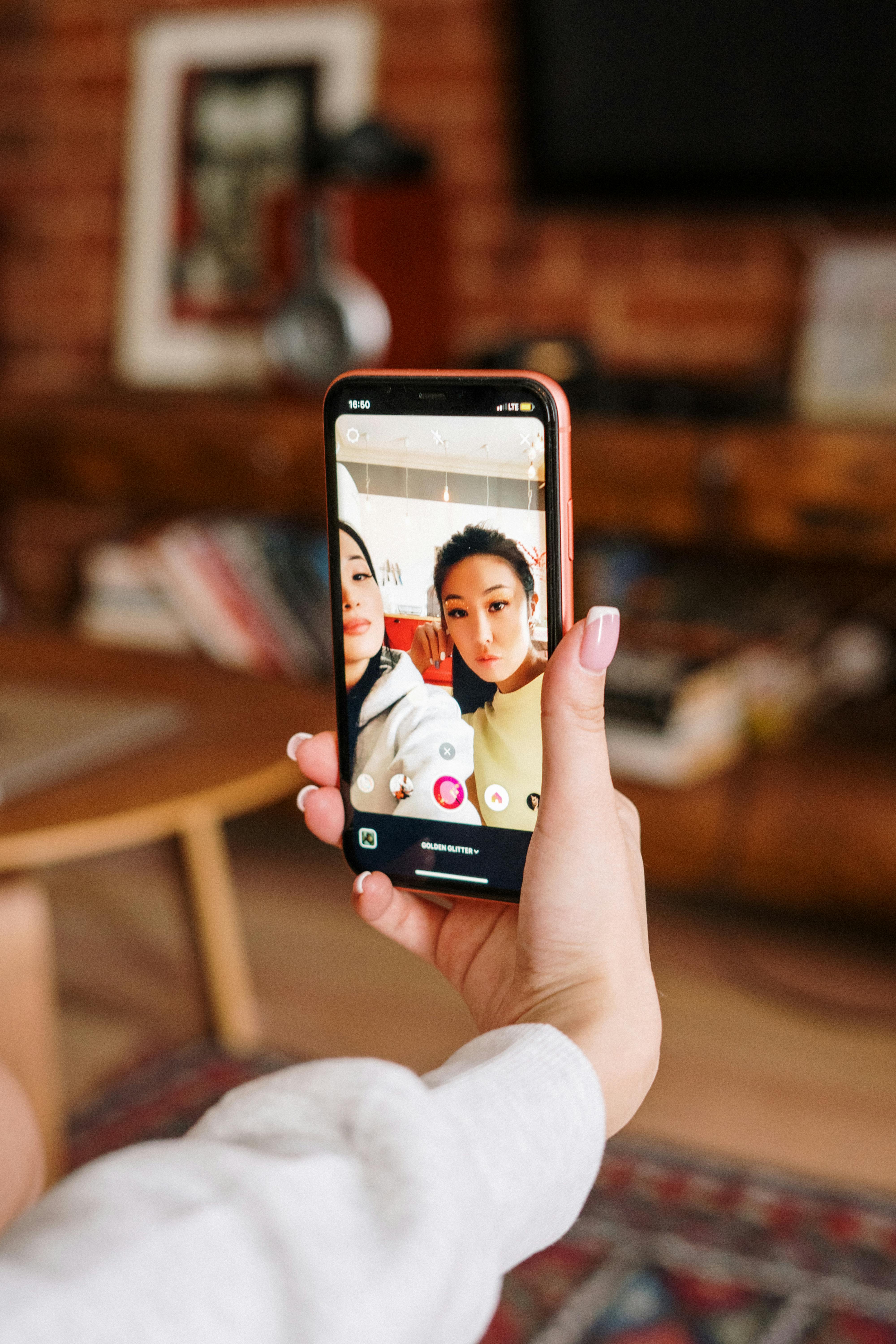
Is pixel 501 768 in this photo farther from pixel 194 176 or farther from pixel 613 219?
pixel 194 176

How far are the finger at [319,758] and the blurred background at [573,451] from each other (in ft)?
1.80

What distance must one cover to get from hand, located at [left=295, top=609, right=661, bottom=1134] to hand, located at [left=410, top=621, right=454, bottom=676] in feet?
0.24

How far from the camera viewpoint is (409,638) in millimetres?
573

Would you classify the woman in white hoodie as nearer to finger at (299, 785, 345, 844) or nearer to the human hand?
finger at (299, 785, 345, 844)

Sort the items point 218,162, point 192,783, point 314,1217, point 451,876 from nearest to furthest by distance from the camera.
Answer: point 314,1217 → point 451,876 → point 192,783 → point 218,162

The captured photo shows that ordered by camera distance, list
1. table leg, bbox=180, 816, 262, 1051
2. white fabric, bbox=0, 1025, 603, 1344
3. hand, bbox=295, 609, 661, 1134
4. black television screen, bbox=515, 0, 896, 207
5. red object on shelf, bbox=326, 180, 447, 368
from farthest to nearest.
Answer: red object on shelf, bbox=326, 180, 447, 368, black television screen, bbox=515, 0, 896, 207, table leg, bbox=180, 816, 262, 1051, hand, bbox=295, 609, 661, 1134, white fabric, bbox=0, 1025, 603, 1344

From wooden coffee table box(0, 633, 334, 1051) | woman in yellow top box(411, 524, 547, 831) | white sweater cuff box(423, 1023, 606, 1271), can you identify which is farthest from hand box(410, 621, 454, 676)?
wooden coffee table box(0, 633, 334, 1051)

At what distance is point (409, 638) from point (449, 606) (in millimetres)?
28

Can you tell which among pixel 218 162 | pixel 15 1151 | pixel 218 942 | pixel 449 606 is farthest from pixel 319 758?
pixel 218 162

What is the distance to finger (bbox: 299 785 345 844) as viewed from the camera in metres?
0.63

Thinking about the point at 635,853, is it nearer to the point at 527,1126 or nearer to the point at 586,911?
the point at 586,911

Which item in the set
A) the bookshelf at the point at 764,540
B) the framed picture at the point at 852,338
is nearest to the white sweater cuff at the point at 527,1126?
the bookshelf at the point at 764,540

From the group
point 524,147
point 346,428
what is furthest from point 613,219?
point 346,428

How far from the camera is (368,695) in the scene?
607mm
